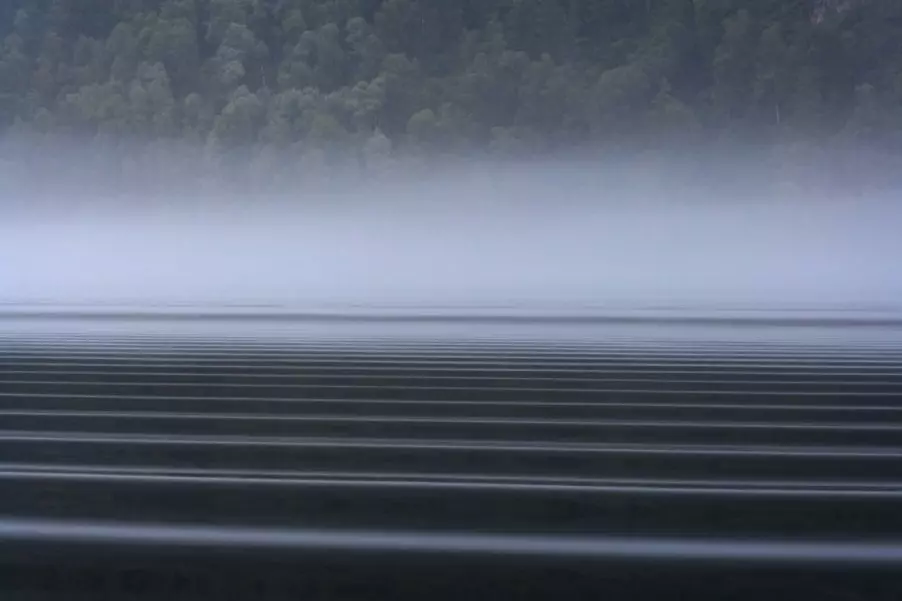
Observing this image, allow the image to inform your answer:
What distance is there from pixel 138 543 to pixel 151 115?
1322 cm

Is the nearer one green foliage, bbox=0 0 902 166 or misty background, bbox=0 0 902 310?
misty background, bbox=0 0 902 310

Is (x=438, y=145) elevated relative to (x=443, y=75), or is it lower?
lower

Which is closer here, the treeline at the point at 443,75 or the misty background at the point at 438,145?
the misty background at the point at 438,145

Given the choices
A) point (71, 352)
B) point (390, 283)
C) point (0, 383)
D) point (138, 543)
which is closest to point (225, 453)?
point (138, 543)

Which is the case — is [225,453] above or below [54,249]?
below

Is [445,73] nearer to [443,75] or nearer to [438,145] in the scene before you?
[443,75]

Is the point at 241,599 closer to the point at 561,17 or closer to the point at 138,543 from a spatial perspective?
the point at 138,543

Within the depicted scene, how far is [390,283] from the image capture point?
1250cm

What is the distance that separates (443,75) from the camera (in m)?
13.5

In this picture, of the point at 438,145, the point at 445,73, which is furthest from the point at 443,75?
the point at 438,145

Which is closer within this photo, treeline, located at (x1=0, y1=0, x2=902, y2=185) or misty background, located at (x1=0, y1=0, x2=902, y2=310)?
misty background, located at (x1=0, y1=0, x2=902, y2=310)

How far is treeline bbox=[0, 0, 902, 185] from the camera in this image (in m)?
13.1

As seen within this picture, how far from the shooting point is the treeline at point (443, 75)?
42.9 feet

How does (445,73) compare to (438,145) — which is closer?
(445,73)
